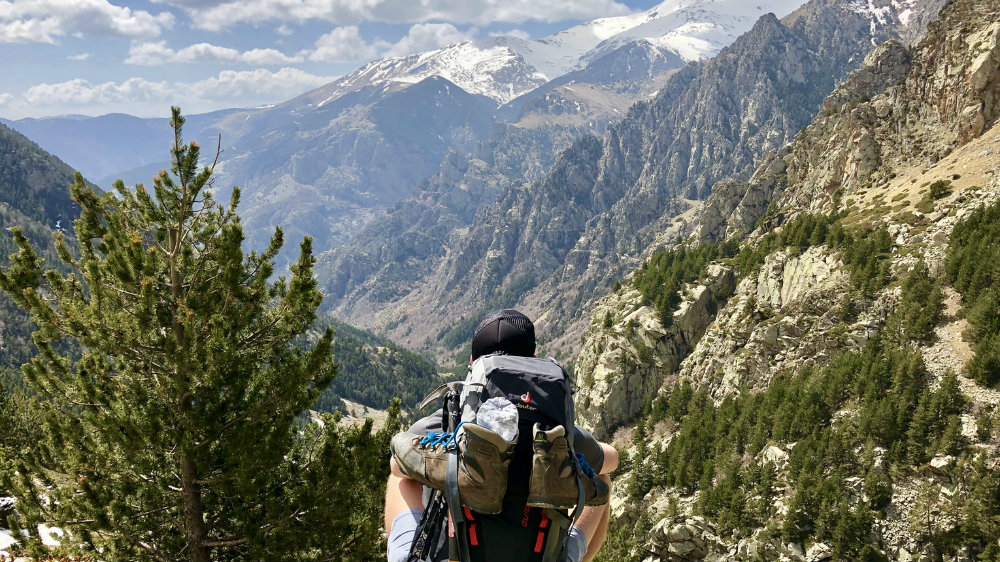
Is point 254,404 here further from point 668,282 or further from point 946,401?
point 668,282

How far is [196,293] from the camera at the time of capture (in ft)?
34.5

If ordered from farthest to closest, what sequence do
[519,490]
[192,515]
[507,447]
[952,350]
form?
[952,350], [192,515], [519,490], [507,447]

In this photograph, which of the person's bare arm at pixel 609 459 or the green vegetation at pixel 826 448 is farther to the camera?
the green vegetation at pixel 826 448

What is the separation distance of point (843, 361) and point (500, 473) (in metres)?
46.3

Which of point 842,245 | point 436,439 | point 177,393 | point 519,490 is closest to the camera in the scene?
point 519,490

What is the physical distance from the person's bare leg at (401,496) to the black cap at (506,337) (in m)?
1.51

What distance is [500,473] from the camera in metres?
4.20

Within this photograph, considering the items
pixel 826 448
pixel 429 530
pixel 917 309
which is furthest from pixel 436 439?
pixel 917 309

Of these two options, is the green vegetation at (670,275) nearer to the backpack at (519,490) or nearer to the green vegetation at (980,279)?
the green vegetation at (980,279)

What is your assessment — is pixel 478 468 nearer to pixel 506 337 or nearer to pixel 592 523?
pixel 506 337

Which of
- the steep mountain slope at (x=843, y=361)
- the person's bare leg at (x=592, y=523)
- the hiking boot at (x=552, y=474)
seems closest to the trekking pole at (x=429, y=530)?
the hiking boot at (x=552, y=474)

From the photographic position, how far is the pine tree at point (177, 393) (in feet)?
33.2

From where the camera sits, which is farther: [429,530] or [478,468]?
[429,530]

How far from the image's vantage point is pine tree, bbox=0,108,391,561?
33.2 feet
